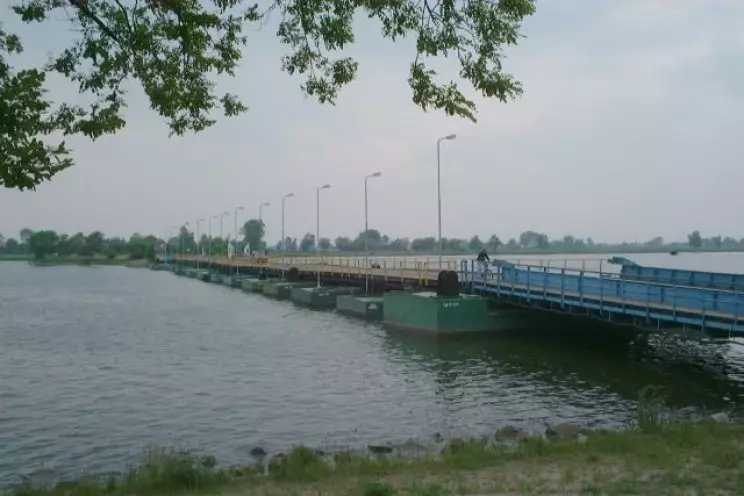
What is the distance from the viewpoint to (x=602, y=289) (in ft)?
105

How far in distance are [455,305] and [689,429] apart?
24381mm

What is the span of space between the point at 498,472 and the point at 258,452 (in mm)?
6858

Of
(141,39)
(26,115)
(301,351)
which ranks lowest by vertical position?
(301,351)

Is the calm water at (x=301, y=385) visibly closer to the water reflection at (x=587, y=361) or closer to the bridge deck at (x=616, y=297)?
the water reflection at (x=587, y=361)

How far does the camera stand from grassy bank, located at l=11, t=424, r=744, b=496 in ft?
33.6

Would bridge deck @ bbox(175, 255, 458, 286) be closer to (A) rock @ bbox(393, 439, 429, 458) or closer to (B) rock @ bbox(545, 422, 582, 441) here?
(B) rock @ bbox(545, 422, 582, 441)

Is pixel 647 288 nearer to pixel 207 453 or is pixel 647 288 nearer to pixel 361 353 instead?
pixel 361 353

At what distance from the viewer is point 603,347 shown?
3416 centimetres

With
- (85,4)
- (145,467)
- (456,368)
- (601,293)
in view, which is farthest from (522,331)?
(85,4)

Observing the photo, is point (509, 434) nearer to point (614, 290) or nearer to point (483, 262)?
point (614, 290)

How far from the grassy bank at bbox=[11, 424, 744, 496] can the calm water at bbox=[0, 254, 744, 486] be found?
3798mm

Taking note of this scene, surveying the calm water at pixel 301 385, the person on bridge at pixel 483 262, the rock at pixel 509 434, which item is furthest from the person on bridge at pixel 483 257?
the rock at pixel 509 434

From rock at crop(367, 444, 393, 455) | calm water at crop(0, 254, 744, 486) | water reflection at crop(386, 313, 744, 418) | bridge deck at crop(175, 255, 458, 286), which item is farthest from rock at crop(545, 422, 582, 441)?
bridge deck at crop(175, 255, 458, 286)

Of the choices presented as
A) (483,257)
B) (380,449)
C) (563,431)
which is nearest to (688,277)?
(483,257)
